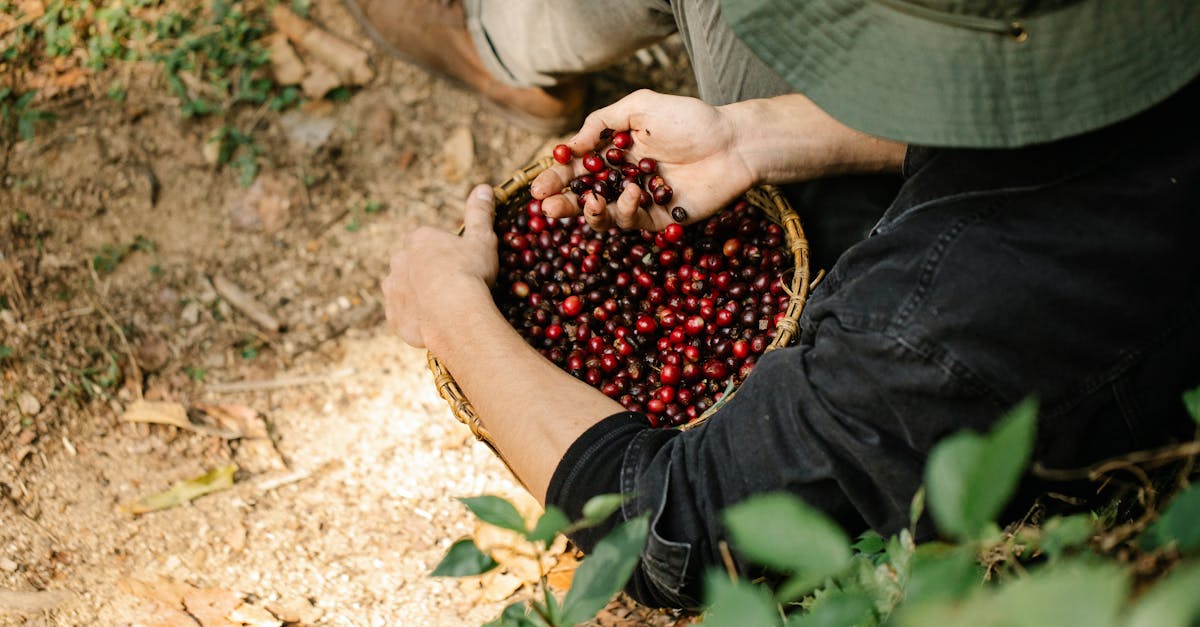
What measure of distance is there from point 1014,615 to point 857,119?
3.59 feet

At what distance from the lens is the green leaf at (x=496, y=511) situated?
4.16ft

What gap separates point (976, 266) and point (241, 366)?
2.80 meters

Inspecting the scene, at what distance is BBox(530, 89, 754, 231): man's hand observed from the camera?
7.82ft

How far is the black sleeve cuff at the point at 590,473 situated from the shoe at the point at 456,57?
6.83 feet

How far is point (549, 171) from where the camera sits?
2670mm

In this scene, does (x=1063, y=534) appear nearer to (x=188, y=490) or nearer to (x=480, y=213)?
(x=480, y=213)

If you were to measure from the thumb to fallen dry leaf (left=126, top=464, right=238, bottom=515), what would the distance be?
4.10 ft

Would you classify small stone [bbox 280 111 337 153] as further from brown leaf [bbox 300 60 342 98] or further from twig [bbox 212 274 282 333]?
twig [bbox 212 274 282 333]

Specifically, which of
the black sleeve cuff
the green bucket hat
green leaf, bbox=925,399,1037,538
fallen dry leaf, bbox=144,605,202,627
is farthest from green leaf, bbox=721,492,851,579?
fallen dry leaf, bbox=144,605,202,627

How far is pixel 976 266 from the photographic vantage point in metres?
1.63

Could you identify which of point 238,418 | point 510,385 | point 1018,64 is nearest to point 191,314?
point 238,418

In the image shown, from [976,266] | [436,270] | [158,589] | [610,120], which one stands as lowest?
[158,589]

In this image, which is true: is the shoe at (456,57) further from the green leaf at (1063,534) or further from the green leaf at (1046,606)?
the green leaf at (1046,606)

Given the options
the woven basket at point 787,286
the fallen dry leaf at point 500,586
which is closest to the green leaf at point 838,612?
the woven basket at point 787,286
